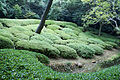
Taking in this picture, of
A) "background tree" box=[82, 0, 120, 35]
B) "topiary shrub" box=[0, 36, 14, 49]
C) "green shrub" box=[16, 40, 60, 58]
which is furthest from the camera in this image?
"background tree" box=[82, 0, 120, 35]

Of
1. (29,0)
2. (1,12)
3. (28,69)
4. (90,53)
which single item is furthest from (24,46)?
(29,0)

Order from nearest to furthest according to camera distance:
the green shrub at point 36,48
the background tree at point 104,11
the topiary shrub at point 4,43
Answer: the topiary shrub at point 4,43 → the green shrub at point 36,48 → the background tree at point 104,11

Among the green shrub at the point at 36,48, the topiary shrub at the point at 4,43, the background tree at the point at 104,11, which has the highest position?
the background tree at the point at 104,11

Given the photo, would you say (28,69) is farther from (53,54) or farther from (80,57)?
(80,57)

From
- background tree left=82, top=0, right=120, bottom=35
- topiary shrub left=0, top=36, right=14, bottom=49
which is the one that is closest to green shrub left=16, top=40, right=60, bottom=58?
topiary shrub left=0, top=36, right=14, bottom=49

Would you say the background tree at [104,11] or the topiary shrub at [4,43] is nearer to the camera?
the topiary shrub at [4,43]

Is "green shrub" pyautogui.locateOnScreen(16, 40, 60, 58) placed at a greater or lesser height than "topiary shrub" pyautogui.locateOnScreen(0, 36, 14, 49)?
lesser

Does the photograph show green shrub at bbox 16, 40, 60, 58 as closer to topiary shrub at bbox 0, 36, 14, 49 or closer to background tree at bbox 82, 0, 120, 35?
topiary shrub at bbox 0, 36, 14, 49

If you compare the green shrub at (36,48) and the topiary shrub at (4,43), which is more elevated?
the topiary shrub at (4,43)

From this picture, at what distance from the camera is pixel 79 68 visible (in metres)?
6.57

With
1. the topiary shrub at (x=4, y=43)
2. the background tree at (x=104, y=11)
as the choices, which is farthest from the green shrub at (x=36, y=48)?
the background tree at (x=104, y=11)

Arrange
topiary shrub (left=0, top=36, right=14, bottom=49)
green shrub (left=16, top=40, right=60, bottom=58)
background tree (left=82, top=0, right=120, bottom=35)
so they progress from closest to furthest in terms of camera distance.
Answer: topiary shrub (left=0, top=36, right=14, bottom=49) → green shrub (left=16, top=40, right=60, bottom=58) → background tree (left=82, top=0, right=120, bottom=35)

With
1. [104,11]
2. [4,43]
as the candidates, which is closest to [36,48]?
[4,43]

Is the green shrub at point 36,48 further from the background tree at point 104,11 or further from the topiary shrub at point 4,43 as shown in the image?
the background tree at point 104,11
